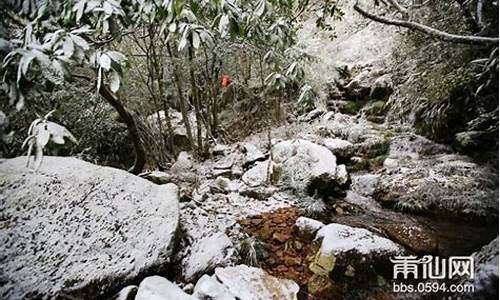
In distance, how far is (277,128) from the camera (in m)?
4.27

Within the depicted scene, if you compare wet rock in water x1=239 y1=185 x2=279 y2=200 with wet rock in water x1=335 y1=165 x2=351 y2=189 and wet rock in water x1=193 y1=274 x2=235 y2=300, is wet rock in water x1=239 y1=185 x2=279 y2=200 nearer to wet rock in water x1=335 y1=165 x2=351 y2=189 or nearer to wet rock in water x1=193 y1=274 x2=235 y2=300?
wet rock in water x1=335 y1=165 x2=351 y2=189

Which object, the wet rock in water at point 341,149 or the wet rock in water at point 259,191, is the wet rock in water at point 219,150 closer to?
the wet rock in water at point 259,191

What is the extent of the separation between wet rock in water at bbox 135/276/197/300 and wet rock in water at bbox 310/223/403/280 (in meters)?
0.75

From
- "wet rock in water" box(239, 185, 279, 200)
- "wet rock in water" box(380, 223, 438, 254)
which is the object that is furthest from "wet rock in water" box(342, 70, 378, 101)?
"wet rock in water" box(380, 223, 438, 254)

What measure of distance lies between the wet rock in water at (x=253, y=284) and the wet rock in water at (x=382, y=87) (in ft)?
11.0

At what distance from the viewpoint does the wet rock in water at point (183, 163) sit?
3.54 m

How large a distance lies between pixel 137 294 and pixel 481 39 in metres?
1.53

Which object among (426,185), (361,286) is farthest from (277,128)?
(361,286)

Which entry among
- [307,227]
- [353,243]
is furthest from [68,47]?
[307,227]

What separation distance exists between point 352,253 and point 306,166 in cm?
125

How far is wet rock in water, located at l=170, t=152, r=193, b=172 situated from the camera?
3.54 m

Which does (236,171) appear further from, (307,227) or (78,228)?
(78,228)

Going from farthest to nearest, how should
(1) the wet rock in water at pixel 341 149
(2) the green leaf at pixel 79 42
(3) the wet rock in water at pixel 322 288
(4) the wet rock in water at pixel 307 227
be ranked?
(1) the wet rock in water at pixel 341 149 < (4) the wet rock in water at pixel 307 227 < (3) the wet rock in water at pixel 322 288 < (2) the green leaf at pixel 79 42

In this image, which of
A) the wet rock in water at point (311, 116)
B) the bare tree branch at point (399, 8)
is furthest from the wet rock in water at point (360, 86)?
the bare tree branch at point (399, 8)
